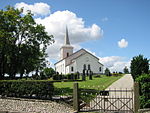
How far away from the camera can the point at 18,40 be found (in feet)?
71.4

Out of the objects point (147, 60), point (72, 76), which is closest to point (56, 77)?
point (72, 76)

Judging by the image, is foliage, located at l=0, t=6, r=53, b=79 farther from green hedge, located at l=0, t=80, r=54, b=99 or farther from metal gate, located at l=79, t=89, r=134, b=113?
metal gate, located at l=79, t=89, r=134, b=113

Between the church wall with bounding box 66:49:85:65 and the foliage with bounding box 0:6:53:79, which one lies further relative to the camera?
the church wall with bounding box 66:49:85:65

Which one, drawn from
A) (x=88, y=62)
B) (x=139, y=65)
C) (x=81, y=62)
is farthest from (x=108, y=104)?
(x=88, y=62)

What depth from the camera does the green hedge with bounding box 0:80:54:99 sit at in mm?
13734

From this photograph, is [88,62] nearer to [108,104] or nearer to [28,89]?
[28,89]

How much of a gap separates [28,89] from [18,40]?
925cm

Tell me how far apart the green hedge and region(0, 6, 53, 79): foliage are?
17.9 ft

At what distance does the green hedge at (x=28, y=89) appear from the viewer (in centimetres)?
1373

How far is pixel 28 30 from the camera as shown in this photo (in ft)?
A: 70.9

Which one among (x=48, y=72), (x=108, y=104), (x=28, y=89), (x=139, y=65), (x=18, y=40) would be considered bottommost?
(x=108, y=104)

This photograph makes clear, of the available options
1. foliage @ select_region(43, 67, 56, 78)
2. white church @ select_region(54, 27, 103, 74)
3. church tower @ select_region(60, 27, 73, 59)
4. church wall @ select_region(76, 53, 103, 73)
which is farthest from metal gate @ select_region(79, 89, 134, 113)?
church tower @ select_region(60, 27, 73, 59)

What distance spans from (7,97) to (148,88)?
1083 cm

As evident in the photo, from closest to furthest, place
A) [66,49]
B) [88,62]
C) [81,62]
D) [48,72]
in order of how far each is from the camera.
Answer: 1. [48,72]
2. [81,62]
3. [88,62]
4. [66,49]
